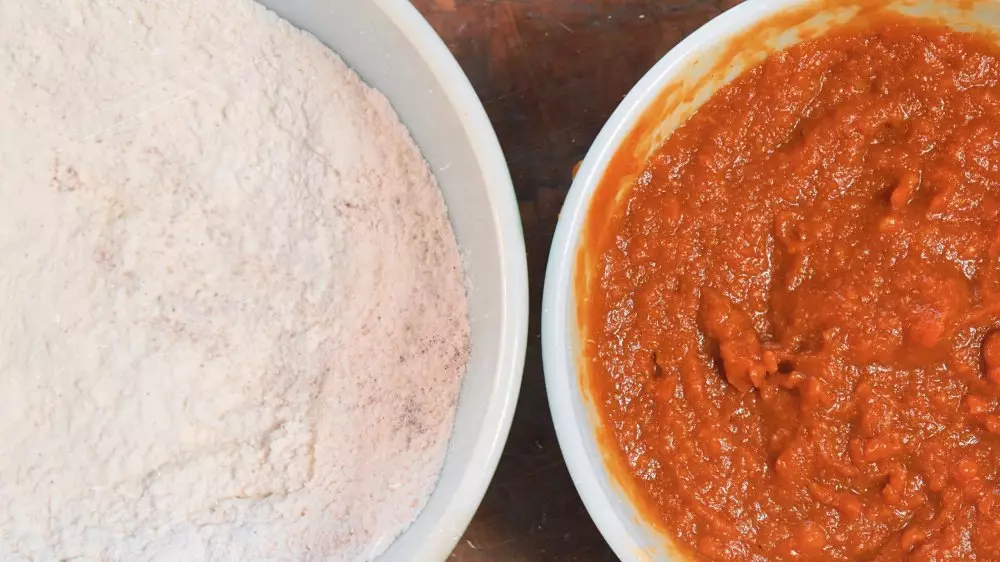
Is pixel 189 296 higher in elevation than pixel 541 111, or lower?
lower

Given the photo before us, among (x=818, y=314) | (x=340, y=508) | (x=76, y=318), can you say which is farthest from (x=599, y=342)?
(x=76, y=318)

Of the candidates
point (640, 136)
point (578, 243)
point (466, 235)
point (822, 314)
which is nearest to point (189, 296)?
point (466, 235)

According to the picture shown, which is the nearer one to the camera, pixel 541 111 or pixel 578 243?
pixel 578 243

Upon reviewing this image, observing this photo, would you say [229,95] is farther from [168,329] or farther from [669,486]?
[669,486]

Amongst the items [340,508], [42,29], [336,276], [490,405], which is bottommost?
[340,508]

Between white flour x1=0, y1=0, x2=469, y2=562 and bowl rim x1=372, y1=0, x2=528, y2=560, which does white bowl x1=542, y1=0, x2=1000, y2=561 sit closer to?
bowl rim x1=372, y1=0, x2=528, y2=560

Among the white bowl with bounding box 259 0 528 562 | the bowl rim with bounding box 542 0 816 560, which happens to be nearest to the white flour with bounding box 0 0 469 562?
the white bowl with bounding box 259 0 528 562

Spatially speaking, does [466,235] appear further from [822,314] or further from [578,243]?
[822,314]
